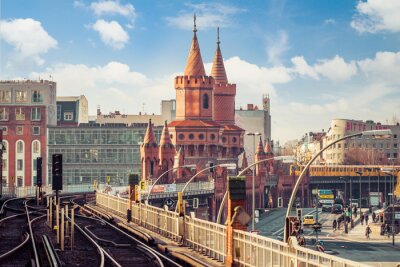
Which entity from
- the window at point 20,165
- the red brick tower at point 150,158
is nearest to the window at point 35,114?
the window at point 20,165

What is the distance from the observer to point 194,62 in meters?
154

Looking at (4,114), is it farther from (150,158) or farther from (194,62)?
(150,158)

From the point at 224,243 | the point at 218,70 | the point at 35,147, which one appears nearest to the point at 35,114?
the point at 35,147

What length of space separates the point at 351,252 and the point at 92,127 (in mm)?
79656

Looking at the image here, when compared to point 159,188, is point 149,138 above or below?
above

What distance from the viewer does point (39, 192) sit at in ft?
253

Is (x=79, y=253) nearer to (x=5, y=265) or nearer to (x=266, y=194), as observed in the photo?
(x=5, y=265)

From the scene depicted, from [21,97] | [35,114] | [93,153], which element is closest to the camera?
[93,153]

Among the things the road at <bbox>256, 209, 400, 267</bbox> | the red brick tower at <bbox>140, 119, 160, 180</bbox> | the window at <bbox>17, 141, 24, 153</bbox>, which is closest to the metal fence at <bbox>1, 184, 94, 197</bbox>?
the red brick tower at <bbox>140, 119, 160, 180</bbox>

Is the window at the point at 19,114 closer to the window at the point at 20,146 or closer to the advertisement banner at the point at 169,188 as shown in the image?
the window at the point at 20,146

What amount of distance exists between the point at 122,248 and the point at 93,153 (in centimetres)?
11475

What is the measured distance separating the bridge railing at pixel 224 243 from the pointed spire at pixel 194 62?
103125 mm

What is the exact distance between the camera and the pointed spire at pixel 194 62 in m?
153

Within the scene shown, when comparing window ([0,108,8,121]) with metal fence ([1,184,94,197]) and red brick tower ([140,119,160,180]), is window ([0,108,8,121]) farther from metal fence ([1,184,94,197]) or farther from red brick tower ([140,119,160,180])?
metal fence ([1,184,94,197])
